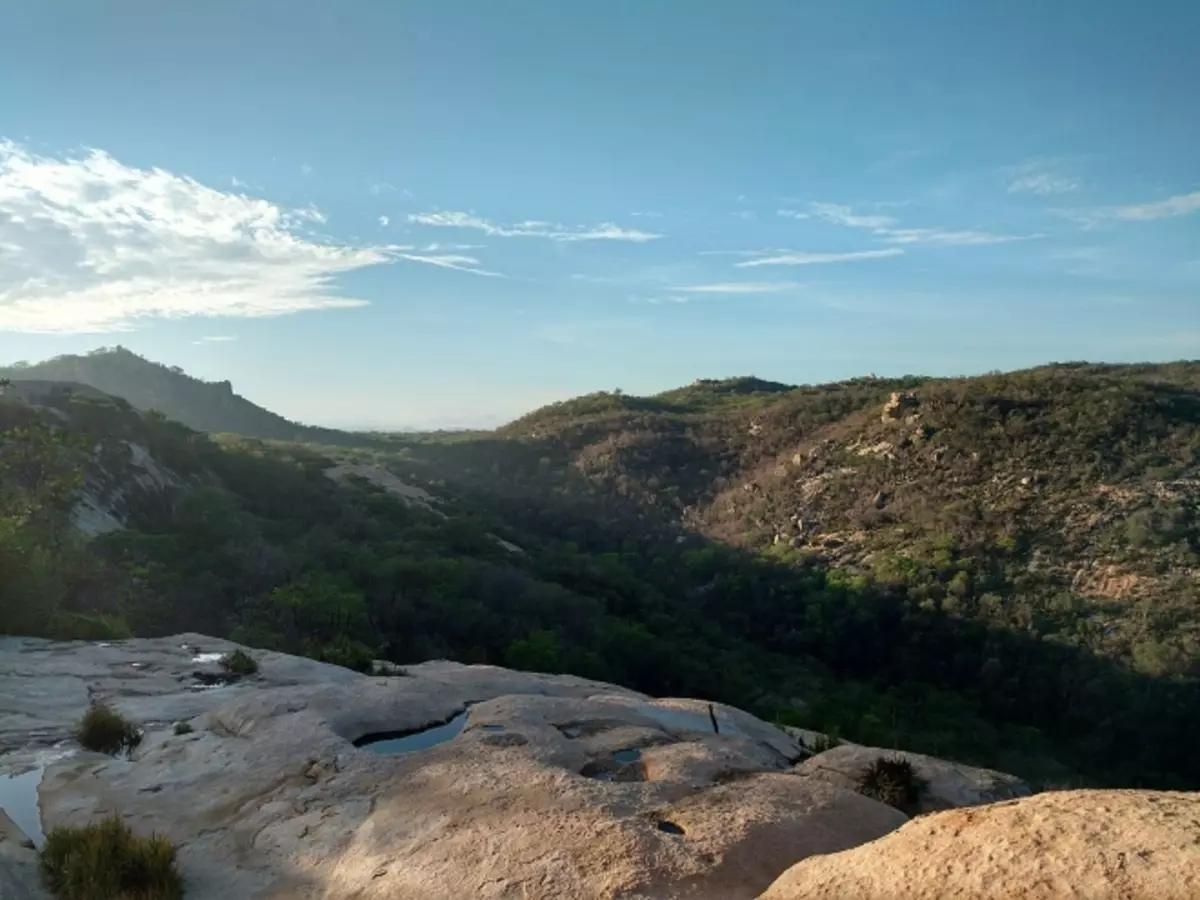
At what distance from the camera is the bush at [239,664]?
1324 cm

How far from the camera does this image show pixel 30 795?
839 cm

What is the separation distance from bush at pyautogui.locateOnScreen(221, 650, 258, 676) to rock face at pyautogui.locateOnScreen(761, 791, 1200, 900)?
10.2 meters

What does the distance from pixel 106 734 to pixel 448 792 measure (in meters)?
4.99

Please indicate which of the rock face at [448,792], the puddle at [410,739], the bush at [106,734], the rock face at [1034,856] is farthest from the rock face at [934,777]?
the bush at [106,734]

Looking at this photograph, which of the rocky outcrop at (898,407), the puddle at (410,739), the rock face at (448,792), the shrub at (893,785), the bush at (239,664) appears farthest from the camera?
the rocky outcrop at (898,407)

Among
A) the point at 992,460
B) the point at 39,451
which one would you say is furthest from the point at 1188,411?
the point at 39,451

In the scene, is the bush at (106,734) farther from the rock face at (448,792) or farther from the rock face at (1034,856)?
the rock face at (1034,856)

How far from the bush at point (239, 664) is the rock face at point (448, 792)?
0.88m

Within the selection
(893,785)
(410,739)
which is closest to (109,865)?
(410,739)

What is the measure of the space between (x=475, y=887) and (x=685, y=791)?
215 centimetres

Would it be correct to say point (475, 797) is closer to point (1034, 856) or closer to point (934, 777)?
point (1034, 856)

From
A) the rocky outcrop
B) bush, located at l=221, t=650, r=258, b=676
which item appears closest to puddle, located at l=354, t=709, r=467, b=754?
bush, located at l=221, t=650, r=258, b=676

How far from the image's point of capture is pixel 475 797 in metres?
7.34

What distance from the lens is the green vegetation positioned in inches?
879
